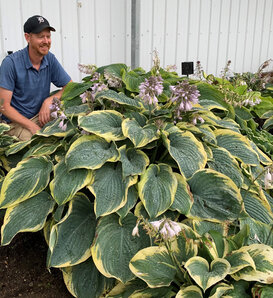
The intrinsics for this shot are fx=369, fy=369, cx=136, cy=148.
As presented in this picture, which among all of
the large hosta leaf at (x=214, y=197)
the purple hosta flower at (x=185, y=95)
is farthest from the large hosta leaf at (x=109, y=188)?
the purple hosta flower at (x=185, y=95)

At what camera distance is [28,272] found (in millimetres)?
1999

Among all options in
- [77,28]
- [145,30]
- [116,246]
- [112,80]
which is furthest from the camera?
[145,30]

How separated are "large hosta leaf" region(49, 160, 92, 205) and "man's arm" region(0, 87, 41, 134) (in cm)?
95

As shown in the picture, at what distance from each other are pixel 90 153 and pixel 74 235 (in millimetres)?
420

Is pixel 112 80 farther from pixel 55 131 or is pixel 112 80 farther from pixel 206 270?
pixel 206 270

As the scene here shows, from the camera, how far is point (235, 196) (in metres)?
1.90

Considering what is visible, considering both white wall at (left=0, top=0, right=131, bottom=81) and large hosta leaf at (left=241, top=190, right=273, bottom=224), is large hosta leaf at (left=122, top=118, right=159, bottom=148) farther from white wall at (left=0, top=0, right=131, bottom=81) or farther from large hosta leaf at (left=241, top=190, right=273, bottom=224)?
white wall at (left=0, top=0, right=131, bottom=81)

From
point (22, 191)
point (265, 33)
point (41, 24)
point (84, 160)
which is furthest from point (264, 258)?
point (265, 33)

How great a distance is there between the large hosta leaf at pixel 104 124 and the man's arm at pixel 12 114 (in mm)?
833

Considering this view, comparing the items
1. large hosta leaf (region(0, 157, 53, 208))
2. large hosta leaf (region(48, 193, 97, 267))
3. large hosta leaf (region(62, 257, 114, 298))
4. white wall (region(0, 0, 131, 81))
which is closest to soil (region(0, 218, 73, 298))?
large hosta leaf (region(62, 257, 114, 298))

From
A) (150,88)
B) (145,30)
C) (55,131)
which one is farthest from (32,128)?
(145,30)

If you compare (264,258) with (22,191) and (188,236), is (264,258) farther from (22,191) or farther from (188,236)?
(22,191)

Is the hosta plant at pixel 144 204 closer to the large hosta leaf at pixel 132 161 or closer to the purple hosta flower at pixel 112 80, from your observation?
the large hosta leaf at pixel 132 161

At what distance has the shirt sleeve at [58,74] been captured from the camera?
3.05m
